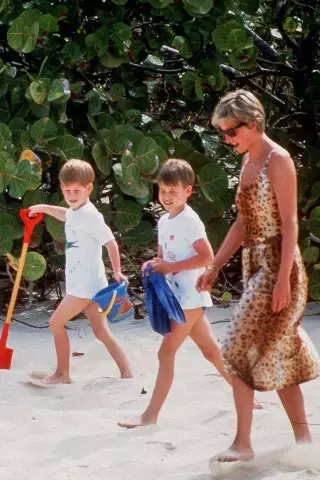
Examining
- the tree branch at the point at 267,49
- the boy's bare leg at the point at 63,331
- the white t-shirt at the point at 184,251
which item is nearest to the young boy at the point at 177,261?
the white t-shirt at the point at 184,251

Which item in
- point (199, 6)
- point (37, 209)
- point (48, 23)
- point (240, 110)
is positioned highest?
point (199, 6)

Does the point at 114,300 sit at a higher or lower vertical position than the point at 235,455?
higher

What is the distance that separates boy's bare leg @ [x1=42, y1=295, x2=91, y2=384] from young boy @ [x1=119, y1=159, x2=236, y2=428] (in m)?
0.68

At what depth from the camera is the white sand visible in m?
3.18

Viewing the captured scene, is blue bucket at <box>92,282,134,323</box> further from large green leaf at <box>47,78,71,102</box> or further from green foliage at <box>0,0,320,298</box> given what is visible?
large green leaf at <box>47,78,71,102</box>

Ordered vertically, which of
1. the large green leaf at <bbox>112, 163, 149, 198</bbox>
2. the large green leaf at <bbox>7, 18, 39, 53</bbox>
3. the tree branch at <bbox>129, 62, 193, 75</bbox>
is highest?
the large green leaf at <bbox>7, 18, 39, 53</bbox>

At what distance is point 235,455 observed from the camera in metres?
3.18

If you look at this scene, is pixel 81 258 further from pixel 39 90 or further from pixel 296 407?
pixel 296 407

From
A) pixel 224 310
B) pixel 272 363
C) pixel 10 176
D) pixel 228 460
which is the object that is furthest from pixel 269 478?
pixel 224 310

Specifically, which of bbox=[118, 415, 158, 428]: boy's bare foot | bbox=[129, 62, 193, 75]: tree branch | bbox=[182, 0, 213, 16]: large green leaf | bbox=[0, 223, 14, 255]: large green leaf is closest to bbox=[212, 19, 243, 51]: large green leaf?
bbox=[182, 0, 213, 16]: large green leaf

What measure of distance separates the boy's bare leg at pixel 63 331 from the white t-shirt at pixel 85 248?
39mm

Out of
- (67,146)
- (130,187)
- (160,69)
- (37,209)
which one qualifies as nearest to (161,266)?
(37,209)

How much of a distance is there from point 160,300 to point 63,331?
3.02 ft

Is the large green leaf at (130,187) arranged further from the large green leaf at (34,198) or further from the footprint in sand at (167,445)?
the footprint in sand at (167,445)
